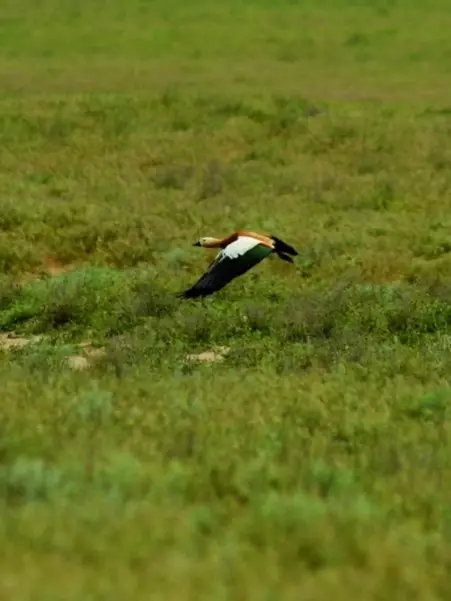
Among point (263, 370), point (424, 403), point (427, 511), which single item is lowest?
point (263, 370)

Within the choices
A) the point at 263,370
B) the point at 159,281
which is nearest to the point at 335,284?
the point at 159,281

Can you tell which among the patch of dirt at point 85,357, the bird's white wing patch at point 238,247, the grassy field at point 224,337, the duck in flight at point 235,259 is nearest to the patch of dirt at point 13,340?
the grassy field at point 224,337

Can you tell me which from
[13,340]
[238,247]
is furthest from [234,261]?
[13,340]

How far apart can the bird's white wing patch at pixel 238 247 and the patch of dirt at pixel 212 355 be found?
1106 millimetres

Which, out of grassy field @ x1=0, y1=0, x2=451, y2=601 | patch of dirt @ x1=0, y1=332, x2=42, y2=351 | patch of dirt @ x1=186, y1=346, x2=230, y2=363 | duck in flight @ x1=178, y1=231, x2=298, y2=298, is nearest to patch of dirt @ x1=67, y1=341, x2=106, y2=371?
grassy field @ x1=0, y1=0, x2=451, y2=601

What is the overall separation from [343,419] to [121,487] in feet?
6.68

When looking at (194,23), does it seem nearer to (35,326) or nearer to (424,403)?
(35,326)

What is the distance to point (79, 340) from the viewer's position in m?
11.6

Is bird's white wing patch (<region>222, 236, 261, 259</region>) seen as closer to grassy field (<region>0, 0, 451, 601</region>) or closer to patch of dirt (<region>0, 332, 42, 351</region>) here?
grassy field (<region>0, 0, 451, 601</region>)

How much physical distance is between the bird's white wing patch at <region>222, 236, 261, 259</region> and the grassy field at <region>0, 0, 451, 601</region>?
3.13ft

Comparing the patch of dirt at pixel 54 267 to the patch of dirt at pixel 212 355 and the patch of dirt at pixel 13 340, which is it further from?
the patch of dirt at pixel 212 355

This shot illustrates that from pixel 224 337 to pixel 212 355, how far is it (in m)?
0.57

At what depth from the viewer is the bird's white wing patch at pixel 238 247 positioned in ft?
30.9

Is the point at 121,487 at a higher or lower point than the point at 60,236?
higher
